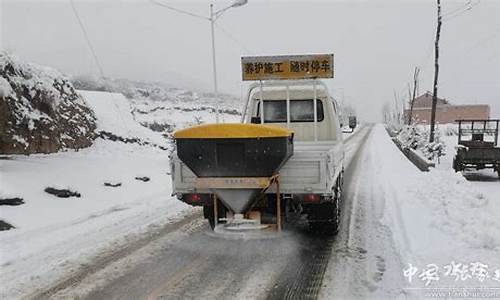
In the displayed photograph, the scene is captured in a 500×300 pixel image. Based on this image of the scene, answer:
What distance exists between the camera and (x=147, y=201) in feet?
35.5

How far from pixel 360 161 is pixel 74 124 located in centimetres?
1259

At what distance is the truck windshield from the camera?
30.3 ft

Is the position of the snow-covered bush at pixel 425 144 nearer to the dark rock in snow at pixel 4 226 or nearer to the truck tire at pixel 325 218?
the truck tire at pixel 325 218

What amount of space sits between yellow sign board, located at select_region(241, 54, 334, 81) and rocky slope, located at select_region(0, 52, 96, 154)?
6598mm

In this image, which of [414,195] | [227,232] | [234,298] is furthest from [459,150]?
[234,298]

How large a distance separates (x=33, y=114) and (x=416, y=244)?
1025cm

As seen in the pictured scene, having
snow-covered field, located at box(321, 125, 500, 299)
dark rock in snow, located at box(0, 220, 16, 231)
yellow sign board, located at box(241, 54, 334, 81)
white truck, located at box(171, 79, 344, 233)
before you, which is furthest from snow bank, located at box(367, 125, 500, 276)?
dark rock in snow, located at box(0, 220, 16, 231)

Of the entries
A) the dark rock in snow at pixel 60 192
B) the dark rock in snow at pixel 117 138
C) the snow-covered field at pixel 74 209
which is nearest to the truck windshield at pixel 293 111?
the snow-covered field at pixel 74 209

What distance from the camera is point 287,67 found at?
774 cm

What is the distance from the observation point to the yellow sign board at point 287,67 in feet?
24.9

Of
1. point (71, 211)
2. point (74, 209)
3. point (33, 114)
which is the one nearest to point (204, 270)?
point (71, 211)

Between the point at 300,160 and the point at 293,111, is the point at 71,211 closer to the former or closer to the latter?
the point at 293,111

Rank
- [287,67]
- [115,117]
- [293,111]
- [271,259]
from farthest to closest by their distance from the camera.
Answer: [115,117]
[293,111]
[287,67]
[271,259]

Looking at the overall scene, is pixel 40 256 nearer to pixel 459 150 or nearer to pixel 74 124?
pixel 74 124
